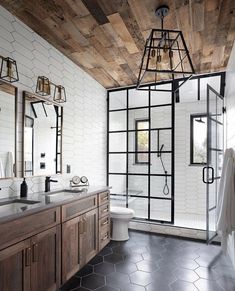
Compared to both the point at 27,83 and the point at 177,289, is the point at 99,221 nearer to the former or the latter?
the point at 177,289

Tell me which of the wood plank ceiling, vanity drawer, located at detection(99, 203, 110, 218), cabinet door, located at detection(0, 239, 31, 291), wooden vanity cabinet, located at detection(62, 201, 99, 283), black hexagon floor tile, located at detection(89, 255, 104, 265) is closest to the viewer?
cabinet door, located at detection(0, 239, 31, 291)

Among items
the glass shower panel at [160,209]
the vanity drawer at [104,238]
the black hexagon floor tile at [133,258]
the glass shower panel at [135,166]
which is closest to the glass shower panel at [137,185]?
the glass shower panel at [135,166]

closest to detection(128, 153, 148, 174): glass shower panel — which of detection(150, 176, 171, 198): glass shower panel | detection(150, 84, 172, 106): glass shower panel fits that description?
detection(150, 176, 171, 198): glass shower panel

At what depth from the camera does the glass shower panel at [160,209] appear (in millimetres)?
3730

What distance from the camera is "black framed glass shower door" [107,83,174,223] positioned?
3.77 m

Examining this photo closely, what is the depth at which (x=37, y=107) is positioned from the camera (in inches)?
98.7

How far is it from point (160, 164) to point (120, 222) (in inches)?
49.9

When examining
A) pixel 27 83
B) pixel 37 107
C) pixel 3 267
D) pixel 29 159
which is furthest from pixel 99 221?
pixel 27 83

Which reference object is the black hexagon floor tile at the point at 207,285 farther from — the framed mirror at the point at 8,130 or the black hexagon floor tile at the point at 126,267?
the framed mirror at the point at 8,130

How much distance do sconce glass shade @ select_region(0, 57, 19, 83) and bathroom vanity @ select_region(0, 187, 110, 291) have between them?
3.95 ft

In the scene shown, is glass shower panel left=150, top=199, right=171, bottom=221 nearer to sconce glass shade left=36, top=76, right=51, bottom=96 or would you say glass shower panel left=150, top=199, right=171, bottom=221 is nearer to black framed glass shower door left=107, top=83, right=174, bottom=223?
black framed glass shower door left=107, top=83, right=174, bottom=223

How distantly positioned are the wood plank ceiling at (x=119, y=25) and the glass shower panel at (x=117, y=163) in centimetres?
177

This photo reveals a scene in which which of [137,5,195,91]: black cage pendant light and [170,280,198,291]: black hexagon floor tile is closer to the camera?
[137,5,195,91]: black cage pendant light

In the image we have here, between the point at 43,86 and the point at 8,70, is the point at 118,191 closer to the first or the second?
the point at 43,86
